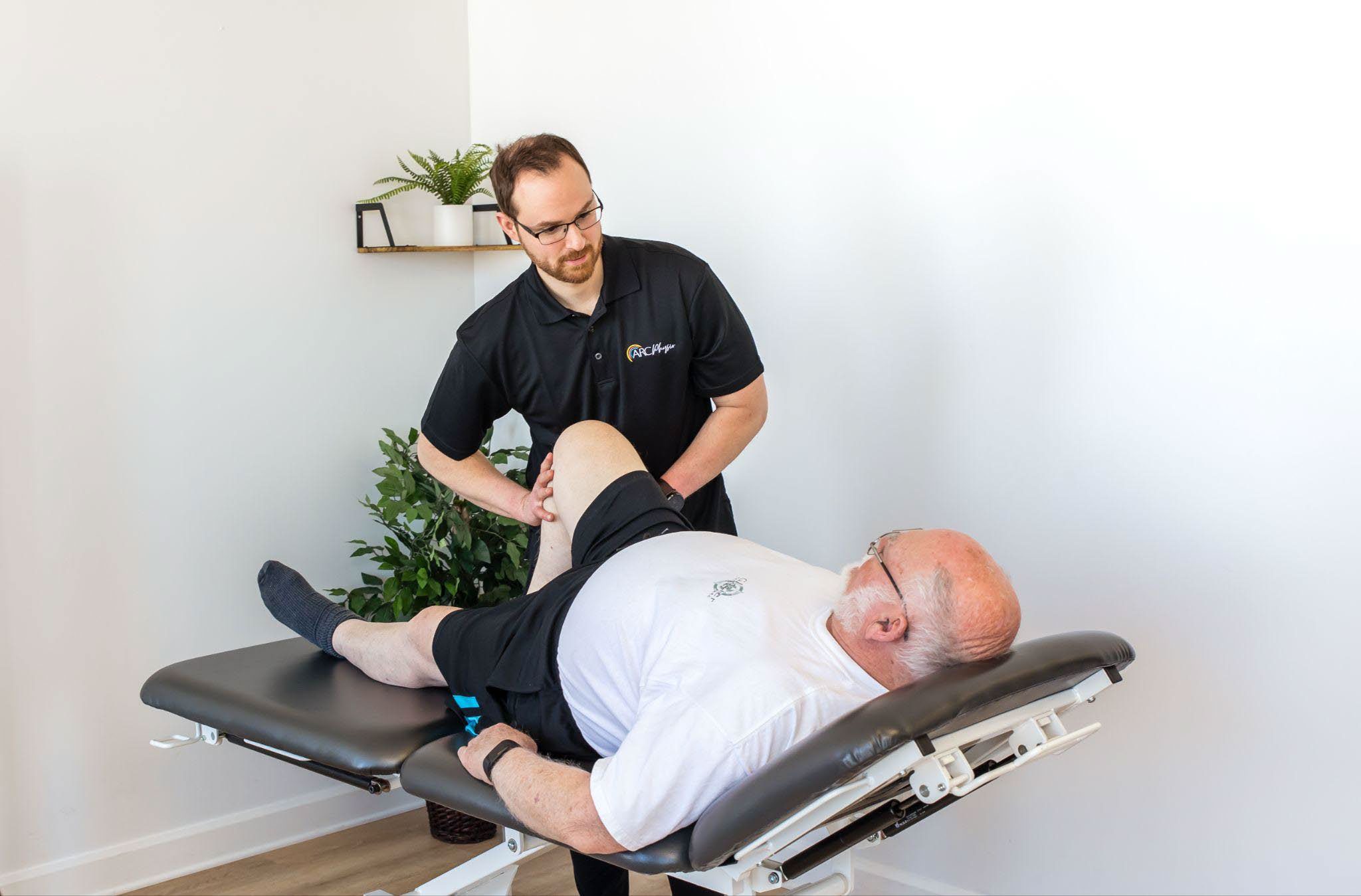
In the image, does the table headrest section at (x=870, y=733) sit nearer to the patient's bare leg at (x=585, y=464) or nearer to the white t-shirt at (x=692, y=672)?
the white t-shirt at (x=692, y=672)

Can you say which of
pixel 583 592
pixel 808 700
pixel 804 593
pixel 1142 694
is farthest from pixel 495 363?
pixel 1142 694

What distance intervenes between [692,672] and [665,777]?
0.14m

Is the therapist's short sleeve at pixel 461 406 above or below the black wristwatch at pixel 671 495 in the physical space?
above

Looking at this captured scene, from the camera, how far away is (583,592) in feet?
6.08

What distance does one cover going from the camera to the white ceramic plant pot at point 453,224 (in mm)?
3160

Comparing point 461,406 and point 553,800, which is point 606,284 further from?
point 553,800

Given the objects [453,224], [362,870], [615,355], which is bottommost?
[362,870]

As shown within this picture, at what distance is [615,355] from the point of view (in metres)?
2.21

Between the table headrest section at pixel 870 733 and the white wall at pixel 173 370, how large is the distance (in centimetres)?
181

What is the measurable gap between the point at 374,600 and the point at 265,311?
75cm

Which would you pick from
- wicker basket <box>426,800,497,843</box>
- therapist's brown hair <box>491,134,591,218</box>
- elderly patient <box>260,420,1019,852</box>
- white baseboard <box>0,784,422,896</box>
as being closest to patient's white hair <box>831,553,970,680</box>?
elderly patient <box>260,420,1019,852</box>

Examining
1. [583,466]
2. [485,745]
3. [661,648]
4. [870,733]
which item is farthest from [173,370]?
[870,733]

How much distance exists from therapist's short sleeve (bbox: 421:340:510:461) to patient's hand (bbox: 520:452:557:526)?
24cm

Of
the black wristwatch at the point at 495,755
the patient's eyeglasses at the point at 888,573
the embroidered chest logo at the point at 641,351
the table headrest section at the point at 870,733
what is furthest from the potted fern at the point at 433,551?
the table headrest section at the point at 870,733
